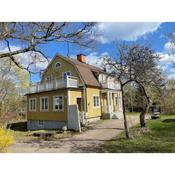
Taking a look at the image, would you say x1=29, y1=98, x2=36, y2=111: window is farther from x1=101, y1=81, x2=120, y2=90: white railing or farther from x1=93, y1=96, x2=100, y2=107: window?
A: x1=101, y1=81, x2=120, y2=90: white railing

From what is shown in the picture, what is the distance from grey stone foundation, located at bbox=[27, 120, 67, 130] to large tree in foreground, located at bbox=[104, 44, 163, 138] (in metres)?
3.16

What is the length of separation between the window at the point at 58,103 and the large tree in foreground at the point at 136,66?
10.3ft

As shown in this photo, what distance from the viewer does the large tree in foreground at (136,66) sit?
593 cm

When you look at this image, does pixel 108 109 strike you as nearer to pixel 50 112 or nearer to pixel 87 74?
pixel 87 74

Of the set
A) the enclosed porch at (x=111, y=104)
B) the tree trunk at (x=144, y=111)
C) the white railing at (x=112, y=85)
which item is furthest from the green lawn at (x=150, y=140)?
the enclosed porch at (x=111, y=104)

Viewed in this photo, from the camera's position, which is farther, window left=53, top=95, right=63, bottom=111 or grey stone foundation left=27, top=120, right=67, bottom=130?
window left=53, top=95, right=63, bottom=111

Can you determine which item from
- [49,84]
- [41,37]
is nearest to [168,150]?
[41,37]

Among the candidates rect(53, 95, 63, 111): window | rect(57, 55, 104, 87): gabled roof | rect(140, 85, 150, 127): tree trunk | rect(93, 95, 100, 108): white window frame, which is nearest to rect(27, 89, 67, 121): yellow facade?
rect(53, 95, 63, 111): window

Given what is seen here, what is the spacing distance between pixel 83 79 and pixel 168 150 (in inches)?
189

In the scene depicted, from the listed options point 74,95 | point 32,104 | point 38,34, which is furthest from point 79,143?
point 32,104

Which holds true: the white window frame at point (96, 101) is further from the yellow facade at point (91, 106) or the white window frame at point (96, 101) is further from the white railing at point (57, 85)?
the white railing at point (57, 85)

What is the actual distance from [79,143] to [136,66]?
7.46ft

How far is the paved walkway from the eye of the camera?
17.7 feet
